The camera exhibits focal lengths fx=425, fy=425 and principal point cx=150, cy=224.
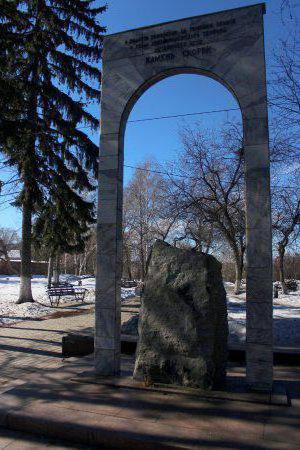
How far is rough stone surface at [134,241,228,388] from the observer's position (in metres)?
5.34

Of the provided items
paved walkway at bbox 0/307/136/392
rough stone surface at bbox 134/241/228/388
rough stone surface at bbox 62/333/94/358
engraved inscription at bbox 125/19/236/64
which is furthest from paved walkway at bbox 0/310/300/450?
engraved inscription at bbox 125/19/236/64

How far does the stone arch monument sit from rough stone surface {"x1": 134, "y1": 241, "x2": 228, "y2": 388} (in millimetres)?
447

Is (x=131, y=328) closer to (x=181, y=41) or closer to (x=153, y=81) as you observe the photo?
(x=153, y=81)

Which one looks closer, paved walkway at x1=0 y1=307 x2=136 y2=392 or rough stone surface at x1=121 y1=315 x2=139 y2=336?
paved walkway at x1=0 y1=307 x2=136 y2=392

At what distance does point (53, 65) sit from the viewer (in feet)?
62.7

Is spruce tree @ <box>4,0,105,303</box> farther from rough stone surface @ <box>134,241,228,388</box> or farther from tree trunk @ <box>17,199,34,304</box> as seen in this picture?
rough stone surface @ <box>134,241,228,388</box>

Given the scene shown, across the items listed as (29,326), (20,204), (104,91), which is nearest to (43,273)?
(20,204)

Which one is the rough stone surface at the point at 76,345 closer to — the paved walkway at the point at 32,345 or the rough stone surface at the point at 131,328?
the paved walkway at the point at 32,345

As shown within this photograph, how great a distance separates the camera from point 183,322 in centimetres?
546

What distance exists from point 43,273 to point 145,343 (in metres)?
69.2

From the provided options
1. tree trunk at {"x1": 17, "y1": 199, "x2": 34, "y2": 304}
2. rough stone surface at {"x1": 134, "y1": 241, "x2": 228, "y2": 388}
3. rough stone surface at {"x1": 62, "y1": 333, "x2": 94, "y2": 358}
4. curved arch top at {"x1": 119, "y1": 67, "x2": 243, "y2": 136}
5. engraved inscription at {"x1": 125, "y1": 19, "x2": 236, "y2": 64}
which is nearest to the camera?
rough stone surface at {"x1": 134, "y1": 241, "x2": 228, "y2": 388}

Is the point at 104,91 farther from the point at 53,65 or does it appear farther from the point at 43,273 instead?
the point at 43,273

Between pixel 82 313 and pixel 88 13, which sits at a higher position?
pixel 88 13

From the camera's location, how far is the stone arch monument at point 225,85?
548 cm
